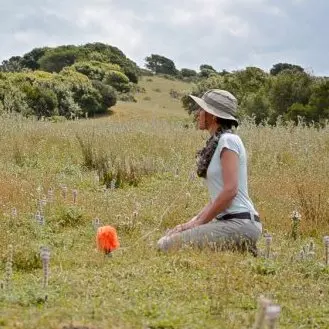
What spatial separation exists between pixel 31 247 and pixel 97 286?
4.54 feet

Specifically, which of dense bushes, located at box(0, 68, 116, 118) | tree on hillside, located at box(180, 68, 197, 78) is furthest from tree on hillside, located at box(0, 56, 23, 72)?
dense bushes, located at box(0, 68, 116, 118)

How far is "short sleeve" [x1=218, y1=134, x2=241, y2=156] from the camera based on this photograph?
5270 millimetres

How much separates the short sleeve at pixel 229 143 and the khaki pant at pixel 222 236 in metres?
0.57

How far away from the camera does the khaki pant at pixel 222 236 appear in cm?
523

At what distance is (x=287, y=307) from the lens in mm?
3779

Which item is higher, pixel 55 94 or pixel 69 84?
pixel 69 84

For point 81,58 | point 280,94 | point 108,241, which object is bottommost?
point 108,241

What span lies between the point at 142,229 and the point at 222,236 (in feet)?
4.98

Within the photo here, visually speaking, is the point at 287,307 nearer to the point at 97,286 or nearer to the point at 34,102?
the point at 97,286

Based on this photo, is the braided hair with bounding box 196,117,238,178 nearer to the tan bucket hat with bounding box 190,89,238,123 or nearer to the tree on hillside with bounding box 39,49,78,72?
the tan bucket hat with bounding box 190,89,238,123

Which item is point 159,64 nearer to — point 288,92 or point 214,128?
point 288,92

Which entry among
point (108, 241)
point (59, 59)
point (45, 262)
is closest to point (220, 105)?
point (108, 241)

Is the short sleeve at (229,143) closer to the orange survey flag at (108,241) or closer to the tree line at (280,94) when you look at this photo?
the orange survey flag at (108,241)

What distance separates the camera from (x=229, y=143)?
5281mm
